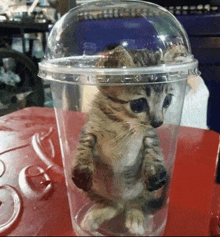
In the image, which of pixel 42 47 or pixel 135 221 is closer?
pixel 135 221

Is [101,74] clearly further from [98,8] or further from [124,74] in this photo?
[98,8]

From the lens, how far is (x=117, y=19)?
20.8 inches

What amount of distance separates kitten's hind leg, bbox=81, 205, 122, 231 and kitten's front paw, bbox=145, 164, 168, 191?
0.09 meters

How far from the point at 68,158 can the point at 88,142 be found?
0.20 feet

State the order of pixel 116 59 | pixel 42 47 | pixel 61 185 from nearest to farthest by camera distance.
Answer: pixel 116 59, pixel 61 185, pixel 42 47

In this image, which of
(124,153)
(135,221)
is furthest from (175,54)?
(135,221)

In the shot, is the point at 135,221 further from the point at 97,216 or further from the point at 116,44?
the point at 116,44

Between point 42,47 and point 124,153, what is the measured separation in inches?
62.8

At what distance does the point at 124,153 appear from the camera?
476mm

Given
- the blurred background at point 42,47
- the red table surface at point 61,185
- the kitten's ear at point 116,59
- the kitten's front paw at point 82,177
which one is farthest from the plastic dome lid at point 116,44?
the blurred background at point 42,47

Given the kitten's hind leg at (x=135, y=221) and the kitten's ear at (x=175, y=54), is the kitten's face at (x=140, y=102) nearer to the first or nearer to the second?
the kitten's ear at (x=175, y=54)

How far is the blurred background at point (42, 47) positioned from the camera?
3.82 feet

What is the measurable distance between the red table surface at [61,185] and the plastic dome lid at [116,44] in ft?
0.82

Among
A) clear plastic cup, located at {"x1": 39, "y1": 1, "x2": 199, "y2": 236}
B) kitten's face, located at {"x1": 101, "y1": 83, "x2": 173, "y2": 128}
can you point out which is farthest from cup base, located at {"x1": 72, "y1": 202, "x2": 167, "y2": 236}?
kitten's face, located at {"x1": 101, "y1": 83, "x2": 173, "y2": 128}
